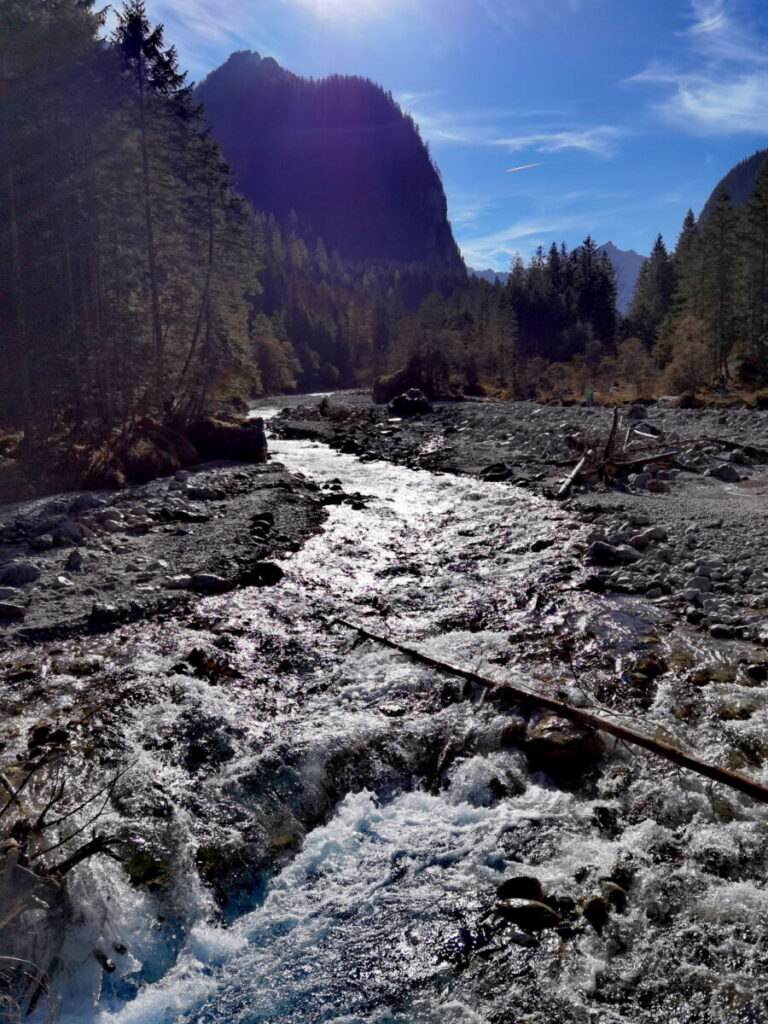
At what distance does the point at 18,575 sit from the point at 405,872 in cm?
872

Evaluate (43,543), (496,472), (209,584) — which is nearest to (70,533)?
(43,543)

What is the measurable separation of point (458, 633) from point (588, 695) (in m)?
2.42

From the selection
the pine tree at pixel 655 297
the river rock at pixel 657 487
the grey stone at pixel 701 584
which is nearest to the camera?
the grey stone at pixel 701 584

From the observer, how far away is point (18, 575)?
1055cm

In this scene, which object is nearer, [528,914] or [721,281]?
[528,914]

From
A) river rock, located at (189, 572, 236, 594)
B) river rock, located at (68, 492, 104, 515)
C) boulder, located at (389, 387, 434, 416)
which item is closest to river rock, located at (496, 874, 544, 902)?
river rock, located at (189, 572, 236, 594)

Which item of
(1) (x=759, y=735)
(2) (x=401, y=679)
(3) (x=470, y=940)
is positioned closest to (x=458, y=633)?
(2) (x=401, y=679)

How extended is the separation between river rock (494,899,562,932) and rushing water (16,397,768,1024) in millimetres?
115

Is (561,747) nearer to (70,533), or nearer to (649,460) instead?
(70,533)

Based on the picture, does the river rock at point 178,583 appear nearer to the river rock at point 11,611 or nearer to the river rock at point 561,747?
the river rock at point 11,611

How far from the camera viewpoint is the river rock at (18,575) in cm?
1041

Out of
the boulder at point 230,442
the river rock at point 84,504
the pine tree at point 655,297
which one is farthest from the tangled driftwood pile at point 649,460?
the pine tree at point 655,297

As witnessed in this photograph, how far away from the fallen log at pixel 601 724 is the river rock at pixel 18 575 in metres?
6.03

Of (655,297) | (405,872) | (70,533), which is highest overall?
(655,297)
